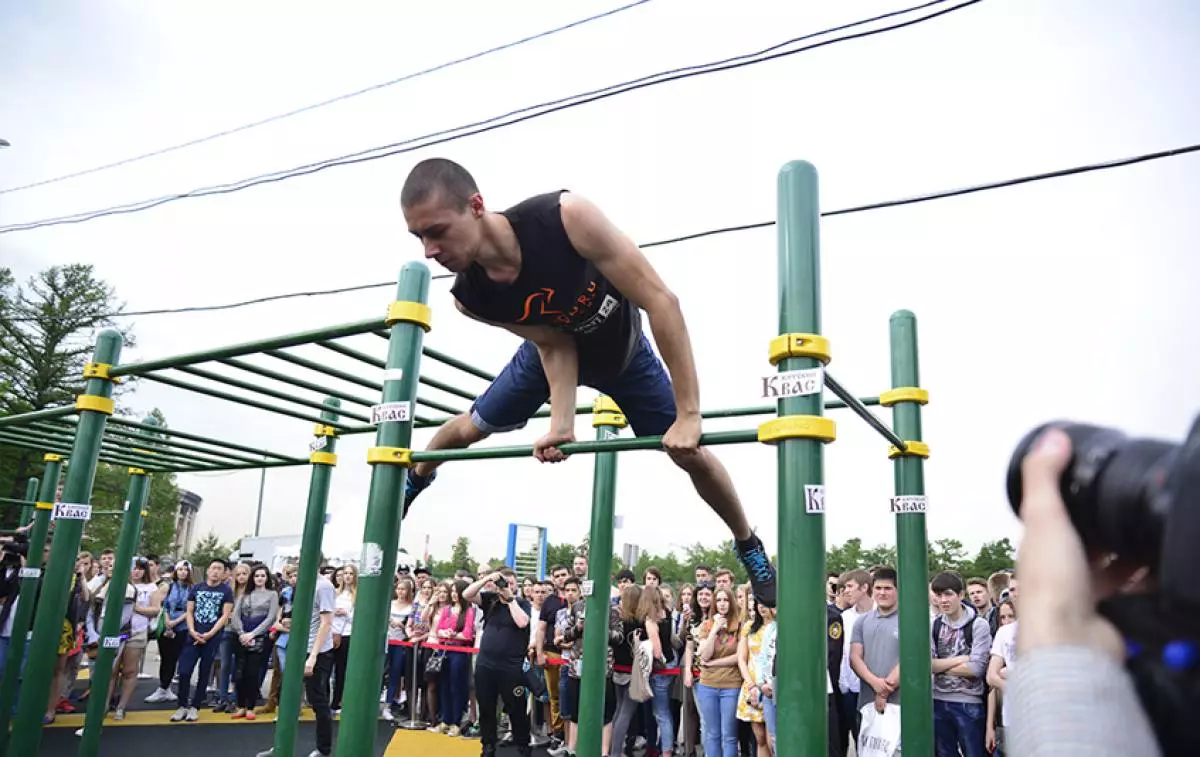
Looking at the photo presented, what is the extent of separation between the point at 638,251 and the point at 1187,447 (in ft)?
6.36

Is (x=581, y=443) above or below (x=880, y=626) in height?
above

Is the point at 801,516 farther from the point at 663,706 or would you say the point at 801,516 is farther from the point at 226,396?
the point at 663,706

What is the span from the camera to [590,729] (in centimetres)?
399

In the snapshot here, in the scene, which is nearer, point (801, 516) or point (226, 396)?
point (801, 516)

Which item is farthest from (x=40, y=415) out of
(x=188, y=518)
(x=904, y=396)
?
(x=188, y=518)

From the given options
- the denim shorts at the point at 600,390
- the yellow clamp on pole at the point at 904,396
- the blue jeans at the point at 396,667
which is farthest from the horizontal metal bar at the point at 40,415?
the blue jeans at the point at 396,667

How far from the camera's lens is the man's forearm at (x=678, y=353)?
8.15ft

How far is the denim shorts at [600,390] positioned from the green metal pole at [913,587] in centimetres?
112

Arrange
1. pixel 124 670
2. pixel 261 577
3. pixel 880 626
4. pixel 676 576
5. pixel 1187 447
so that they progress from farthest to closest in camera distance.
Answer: pixel 676 576 < pixel 261 577 < pixel 124 670 < pixel 880 626 < pixel 1187 447

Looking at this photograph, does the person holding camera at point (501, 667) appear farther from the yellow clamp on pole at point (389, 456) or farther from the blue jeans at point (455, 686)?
the yellow clamp on pole at point (389, 456)

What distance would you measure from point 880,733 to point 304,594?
11.6 feet

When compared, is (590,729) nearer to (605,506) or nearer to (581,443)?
(605,506)

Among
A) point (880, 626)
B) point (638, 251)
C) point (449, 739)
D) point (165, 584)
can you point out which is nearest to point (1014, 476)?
point (638, 251)

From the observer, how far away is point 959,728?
5.56m
